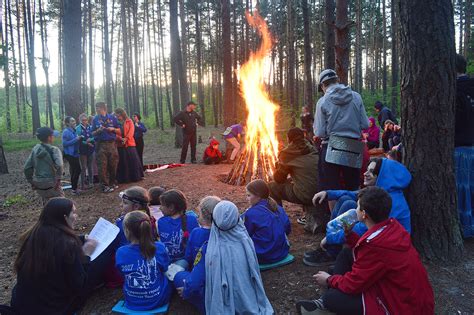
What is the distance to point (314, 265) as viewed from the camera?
4.28 meters

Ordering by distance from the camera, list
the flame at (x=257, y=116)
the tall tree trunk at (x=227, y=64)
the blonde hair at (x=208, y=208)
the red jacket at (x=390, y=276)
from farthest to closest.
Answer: the tall tree trunk at (x=227, y=64)
the flame at (x=257, y=116)
the blonde hair at (x=208, y=208)
the red jacket at (x=390, y=276)

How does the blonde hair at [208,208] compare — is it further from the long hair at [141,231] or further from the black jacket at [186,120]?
the black jacket at [186,120]

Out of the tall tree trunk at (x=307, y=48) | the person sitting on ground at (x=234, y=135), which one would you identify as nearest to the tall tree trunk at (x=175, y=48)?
the person sitting on ground at (x=234, y=135)

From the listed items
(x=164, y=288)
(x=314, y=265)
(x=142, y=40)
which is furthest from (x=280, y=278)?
(x=142, y=40)

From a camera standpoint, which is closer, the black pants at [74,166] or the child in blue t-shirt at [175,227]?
the child in blue t-shirt at [175,227]

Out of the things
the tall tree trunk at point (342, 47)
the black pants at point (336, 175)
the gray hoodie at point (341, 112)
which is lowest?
the black pants at point (336, 175)

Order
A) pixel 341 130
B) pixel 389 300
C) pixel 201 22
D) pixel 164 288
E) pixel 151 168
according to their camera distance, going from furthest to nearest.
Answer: pixel 201 22 < pixel 151 168 < pixel 341 130 < pixel 164 288 < pixel 389 300

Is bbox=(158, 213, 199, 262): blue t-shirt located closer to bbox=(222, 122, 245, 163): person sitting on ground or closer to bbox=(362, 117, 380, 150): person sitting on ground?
bbox=(222, 122, 245, 163): person sitting on ground

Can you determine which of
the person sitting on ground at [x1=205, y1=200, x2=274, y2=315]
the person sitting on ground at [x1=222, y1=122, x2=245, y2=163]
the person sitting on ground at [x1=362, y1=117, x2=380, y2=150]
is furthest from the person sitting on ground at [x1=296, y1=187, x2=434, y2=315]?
the person sitting on ground at [x1=362, y1=117, x2=380, y2=150]

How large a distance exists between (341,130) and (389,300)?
8.20ft

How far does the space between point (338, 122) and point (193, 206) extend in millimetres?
3759

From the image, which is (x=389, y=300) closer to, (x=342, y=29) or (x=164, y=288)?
(x=164, y=288)

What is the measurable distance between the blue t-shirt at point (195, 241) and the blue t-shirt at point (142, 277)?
0.27 meters

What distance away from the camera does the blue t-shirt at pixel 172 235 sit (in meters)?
4.16
